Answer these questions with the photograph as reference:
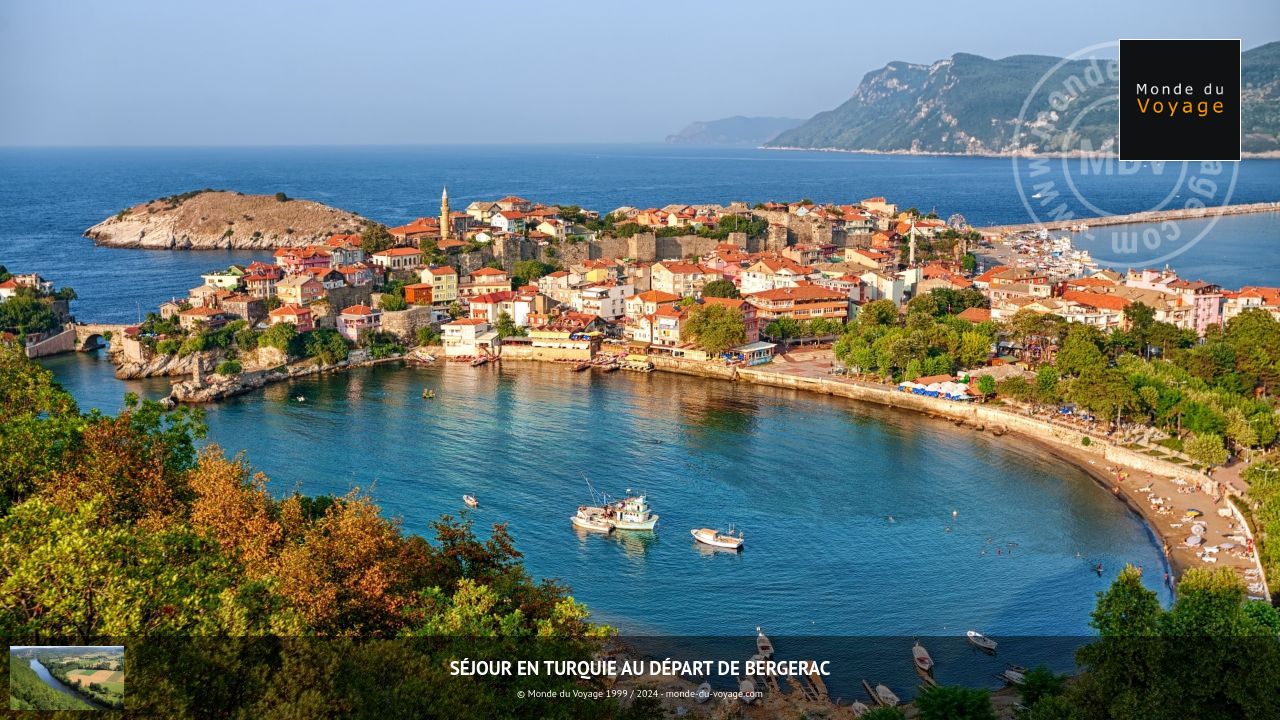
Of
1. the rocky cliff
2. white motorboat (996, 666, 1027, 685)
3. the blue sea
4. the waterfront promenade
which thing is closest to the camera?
white motorboat (996, 666, 1027, 685)

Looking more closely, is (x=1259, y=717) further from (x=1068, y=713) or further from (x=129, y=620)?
(x=129, y=620)

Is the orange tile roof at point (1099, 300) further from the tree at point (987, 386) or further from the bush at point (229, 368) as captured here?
the bush at point (229, 368)

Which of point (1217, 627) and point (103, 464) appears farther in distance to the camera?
point (103, 464)

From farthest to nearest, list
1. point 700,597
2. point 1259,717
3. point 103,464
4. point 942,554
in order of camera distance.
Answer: point 942,554 < point 700,597 < point 103,464 < point 1259,717

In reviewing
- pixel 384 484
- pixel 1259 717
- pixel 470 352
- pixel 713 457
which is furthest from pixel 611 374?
pixel 1259 717

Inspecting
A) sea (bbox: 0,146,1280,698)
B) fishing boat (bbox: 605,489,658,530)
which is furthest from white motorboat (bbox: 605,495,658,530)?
sea (bbox: 0,146,1280,698)

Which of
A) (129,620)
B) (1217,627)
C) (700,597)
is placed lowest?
(700,597)

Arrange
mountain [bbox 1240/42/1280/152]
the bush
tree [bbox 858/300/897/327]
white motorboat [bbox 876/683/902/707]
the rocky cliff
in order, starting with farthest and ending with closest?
mountain [bbox 1240/42/1280/152]
the rocky cliff
tree [bbox 858/300/897/327]
the bush
white motorboat [bbox 876/683/902/707]

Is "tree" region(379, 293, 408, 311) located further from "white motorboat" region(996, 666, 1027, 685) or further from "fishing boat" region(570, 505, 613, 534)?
"white motorboat" region(996, 666, 1027, 685)
